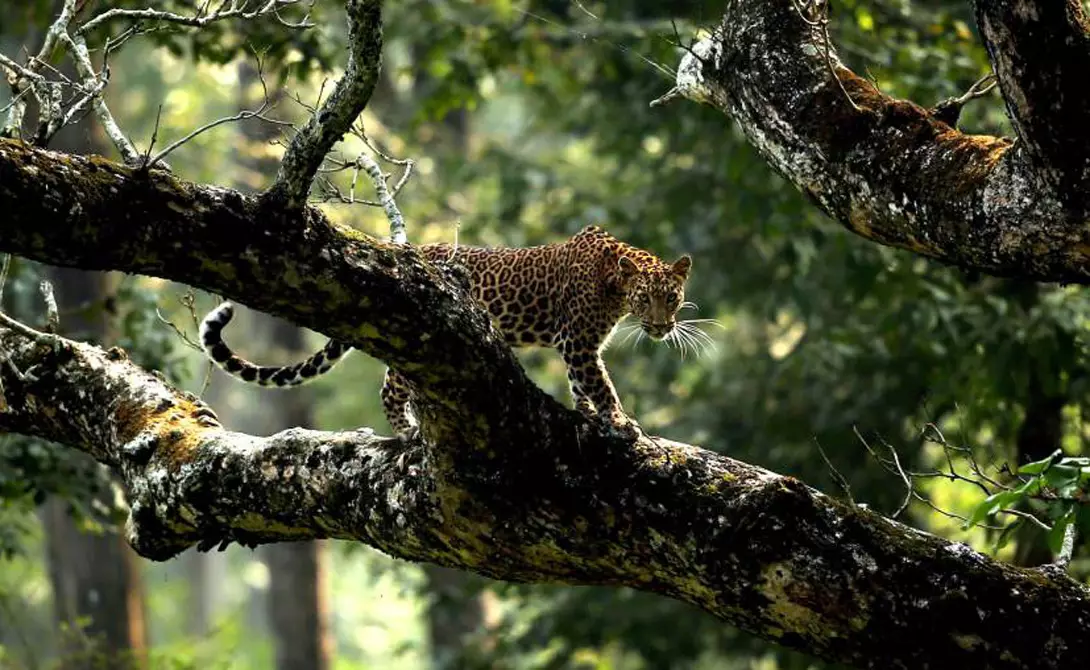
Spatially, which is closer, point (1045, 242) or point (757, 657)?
point (1045, 242)

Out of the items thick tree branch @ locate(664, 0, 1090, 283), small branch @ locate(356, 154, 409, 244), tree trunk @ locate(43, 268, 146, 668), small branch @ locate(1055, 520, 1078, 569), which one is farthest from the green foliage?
tree trunk @ locate(43, 268, 146, 668)

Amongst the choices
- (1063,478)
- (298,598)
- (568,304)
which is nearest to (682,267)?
(568,304)

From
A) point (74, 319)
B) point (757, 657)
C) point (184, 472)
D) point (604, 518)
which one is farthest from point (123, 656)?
point (604, 518)

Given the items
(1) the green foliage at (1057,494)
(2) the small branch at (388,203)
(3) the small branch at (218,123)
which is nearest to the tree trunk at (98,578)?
(2) the small branch at (388,203)

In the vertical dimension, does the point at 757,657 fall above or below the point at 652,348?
below

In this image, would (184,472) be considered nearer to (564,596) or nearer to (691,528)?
(691,528)

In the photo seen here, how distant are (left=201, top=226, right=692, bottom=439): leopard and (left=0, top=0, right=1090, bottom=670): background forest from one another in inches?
15.0

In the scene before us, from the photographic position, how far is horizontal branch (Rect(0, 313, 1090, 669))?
4695 mm

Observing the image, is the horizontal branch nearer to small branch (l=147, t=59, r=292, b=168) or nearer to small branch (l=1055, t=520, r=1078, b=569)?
small branch (l=1055, t=520, r=1078, b=569)

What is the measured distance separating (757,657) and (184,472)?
8.03 m

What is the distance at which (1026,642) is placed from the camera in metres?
4.58

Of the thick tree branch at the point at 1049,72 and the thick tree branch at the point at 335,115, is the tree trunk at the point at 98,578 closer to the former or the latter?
the thick tree branch at the point at 335,115

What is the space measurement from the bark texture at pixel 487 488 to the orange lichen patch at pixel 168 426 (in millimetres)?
84

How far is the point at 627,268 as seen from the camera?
7.38 m
